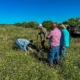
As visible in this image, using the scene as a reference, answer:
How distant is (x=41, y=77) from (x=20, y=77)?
704 mm

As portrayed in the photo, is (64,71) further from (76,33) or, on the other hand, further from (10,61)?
(76,33)

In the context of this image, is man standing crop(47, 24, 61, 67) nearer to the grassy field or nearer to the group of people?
the group of people

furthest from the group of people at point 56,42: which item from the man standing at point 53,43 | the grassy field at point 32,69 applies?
the grassy field at point 32,69

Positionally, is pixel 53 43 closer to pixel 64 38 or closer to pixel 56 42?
pixel 56 42

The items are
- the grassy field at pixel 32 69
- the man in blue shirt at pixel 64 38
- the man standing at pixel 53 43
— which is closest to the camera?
the grassy field at pixel 32 69

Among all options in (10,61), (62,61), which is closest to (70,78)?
(62,61)

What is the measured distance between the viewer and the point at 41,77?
7.75 meters

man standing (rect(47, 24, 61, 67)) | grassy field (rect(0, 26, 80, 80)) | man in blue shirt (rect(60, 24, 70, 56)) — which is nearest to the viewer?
grassy field (rect(0, 26, 80, 80))

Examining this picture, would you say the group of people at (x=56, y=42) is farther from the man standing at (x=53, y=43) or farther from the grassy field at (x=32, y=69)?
the grassy field at (x=32, y=69)

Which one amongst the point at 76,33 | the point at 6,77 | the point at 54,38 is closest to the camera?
the point at 6,77

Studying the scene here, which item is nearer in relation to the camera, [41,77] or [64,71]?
[41,77]

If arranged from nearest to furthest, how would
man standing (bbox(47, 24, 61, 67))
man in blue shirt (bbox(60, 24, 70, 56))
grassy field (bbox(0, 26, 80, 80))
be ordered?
grassy field (bbox(0, 26, 80, 80)) → man standing (bbox(47, 24, 61, 67)) → man in blue shirt (bbox(60, 24, 70, 56))

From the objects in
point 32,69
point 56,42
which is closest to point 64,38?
point 56,42

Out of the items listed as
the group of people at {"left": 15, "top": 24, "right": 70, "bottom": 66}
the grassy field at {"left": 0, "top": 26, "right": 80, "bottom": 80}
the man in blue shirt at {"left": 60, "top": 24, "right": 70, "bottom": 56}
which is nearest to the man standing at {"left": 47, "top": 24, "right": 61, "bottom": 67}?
the group of people at {"left": 15, "top": 24, "right": 70, "bottom": 66}
